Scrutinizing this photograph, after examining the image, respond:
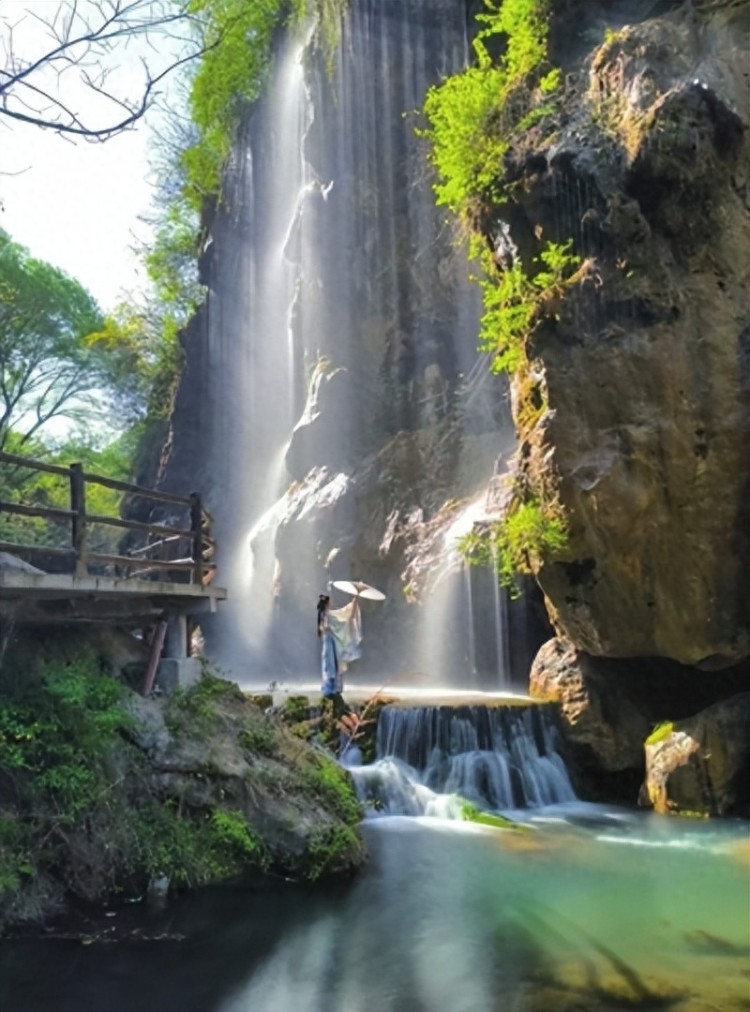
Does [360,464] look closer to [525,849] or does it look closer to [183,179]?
[525,849]

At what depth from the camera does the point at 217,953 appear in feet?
23.0

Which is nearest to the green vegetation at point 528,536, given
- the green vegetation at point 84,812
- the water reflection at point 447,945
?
the water reflection at point 447,945

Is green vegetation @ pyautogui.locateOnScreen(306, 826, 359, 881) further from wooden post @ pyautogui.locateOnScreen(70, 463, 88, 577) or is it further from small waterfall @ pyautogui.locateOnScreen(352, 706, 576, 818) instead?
wooden post @ pyautogui.locateOnScreen(70, 463, 88, 577)

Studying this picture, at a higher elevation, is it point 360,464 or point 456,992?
point 360,464

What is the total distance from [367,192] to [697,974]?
22355 millimetres

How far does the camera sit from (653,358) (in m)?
11.9

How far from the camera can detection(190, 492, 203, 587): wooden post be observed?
1137 centimetres

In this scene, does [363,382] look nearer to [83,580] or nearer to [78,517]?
[78,517]

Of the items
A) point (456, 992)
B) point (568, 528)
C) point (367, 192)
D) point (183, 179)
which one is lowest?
point (456, 992)

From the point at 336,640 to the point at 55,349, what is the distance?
24.7 meters

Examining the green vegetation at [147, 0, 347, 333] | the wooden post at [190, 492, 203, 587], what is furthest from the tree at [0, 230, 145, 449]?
the wooden post at [190, 492, 203, 587]

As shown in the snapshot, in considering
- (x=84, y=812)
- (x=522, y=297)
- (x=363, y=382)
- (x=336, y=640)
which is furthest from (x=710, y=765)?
(x=363, y=382)

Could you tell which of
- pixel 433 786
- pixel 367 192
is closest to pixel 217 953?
pixel 433 786

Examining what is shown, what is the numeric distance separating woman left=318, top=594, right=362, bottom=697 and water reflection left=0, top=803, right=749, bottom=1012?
10.4ft
